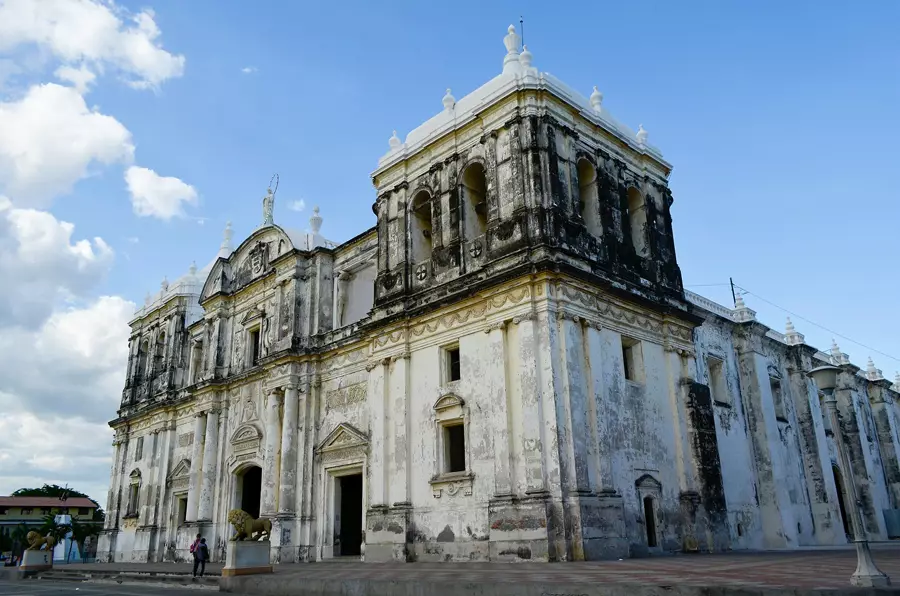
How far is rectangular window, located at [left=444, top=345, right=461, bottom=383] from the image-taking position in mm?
17641

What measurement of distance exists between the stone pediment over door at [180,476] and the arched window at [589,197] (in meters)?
18.5

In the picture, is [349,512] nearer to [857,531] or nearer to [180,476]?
[180,476]

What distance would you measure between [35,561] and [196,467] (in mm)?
5912

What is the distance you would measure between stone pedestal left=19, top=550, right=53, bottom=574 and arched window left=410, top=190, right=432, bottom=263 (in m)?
17.2

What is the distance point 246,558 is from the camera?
14859 millimetres

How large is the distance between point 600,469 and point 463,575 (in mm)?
4551

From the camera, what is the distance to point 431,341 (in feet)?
59.2

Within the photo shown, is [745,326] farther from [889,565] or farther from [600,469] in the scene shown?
[889,565]

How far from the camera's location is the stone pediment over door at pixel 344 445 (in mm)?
20062

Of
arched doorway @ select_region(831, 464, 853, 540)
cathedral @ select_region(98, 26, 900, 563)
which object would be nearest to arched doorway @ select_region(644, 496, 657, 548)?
cathedral @ select_region(98, 26, 900, 563)

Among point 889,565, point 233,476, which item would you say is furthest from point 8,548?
point 889,565

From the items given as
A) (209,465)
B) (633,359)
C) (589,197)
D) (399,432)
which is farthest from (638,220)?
(209,465)

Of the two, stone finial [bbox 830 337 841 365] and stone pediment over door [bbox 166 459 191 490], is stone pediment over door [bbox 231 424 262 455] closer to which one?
stone pediment over door [bbox 166 459 191 490]

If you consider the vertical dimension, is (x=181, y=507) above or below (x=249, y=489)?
below
